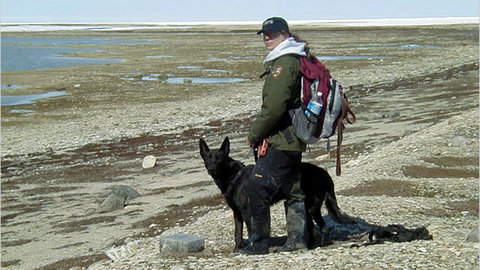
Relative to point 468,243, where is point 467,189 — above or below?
below

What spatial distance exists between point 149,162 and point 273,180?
10242 mm

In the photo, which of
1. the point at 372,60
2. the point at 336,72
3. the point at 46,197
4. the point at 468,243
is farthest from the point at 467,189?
the point at 372,60

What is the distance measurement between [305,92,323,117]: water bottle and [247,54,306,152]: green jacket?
189 mm

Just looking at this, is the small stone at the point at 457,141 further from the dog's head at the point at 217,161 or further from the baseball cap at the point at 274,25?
the baseball cap at the point at 274,25

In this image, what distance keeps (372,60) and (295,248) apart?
42.9 m

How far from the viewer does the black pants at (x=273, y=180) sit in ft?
20.5

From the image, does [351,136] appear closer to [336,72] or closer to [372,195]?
[372,195]

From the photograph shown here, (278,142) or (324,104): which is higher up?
(324,104)

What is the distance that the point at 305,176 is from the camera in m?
6.93

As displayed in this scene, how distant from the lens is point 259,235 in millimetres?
6777

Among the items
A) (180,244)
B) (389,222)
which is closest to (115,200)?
(180,244)

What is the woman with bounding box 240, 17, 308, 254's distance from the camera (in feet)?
19.3

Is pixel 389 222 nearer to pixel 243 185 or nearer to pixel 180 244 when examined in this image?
pixel 243 185

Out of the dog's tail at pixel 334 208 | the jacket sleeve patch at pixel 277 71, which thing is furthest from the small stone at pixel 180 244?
the jacket sleeve patch at pixel 277 71
